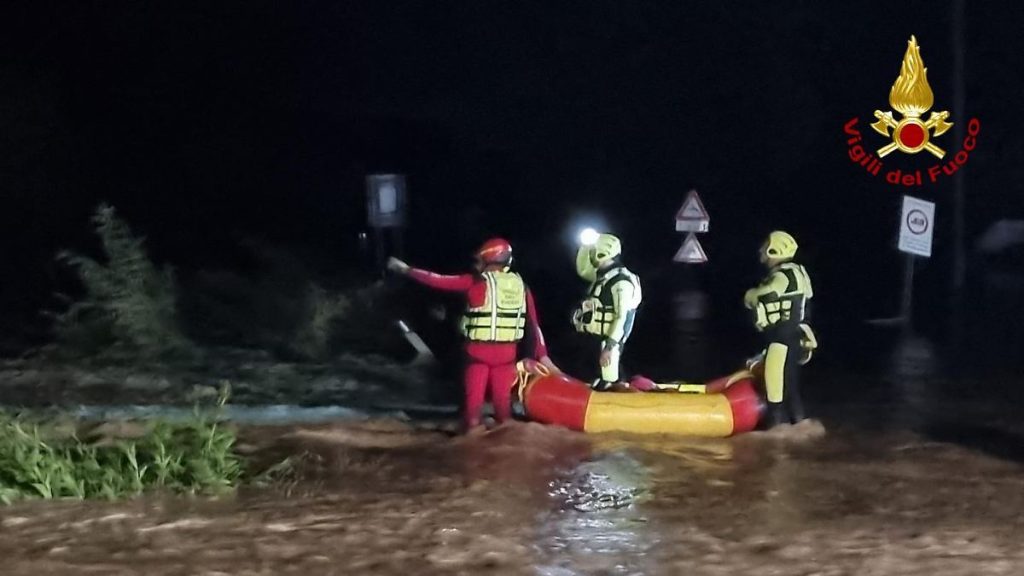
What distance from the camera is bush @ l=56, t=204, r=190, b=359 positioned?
44.9ft

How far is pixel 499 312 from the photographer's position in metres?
9.86

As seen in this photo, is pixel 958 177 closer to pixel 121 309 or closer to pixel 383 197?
pixel 383 197

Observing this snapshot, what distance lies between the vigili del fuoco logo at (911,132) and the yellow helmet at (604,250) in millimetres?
5501

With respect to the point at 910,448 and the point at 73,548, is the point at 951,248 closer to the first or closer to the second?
the point at 910,448

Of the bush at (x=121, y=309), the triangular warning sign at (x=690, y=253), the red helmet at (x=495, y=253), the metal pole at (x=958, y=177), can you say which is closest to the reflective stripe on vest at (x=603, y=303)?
the red helmet at (x=495, y=253)

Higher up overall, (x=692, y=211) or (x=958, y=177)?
(x=958, y=177)

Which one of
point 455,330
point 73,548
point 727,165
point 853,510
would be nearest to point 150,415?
point 73,548

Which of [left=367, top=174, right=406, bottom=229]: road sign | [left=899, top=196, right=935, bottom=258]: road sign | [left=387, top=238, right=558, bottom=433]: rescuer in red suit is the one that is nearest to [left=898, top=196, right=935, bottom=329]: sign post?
[left=899, top=196, right=935, bottom=258]: road sign

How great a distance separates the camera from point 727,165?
81.6 feet

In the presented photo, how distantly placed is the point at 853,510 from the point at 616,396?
8.13ft

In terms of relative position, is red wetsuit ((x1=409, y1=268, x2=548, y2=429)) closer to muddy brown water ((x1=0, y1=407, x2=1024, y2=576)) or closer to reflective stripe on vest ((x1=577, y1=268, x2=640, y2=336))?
muddy brown water ((x1=0, y1=407, x2=1024, y2=576))

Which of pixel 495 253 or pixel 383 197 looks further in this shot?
pixel 383 197

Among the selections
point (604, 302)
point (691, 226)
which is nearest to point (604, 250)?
point (604, 302)

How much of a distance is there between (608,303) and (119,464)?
3.92m
